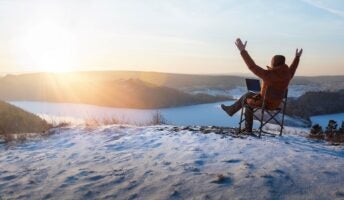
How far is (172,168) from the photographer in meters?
6.14

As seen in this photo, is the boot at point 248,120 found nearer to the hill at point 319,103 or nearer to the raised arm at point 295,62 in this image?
the raised arm at point 295,62

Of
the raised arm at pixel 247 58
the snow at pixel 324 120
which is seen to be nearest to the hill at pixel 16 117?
the raised arm at pixel 247 58

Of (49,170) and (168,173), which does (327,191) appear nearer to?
(168,173)

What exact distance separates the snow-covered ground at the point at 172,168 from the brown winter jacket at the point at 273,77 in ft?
2.71

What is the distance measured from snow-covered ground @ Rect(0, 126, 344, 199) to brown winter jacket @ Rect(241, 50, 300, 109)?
32.5 inches

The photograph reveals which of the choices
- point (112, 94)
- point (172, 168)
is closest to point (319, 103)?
point (112, 94)

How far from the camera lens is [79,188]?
554cm

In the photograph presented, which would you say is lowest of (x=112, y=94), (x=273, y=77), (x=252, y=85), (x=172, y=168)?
(x=112, y=94)

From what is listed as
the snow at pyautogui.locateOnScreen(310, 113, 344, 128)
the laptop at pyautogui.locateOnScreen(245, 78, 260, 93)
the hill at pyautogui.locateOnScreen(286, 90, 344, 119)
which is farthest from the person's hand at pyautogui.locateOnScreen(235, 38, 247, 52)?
the hill at pyautogui.locateOnScreen(286, 90, 344, 119)

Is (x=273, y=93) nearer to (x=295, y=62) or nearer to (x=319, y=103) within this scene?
(x=295, y=62)

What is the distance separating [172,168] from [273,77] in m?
3.29

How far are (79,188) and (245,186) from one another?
2.19 m

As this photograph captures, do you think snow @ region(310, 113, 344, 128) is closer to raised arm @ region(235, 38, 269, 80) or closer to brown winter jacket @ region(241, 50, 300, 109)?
brown winter jacket @ region(241, 50, 300, 109)

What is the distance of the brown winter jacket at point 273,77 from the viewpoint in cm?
794
